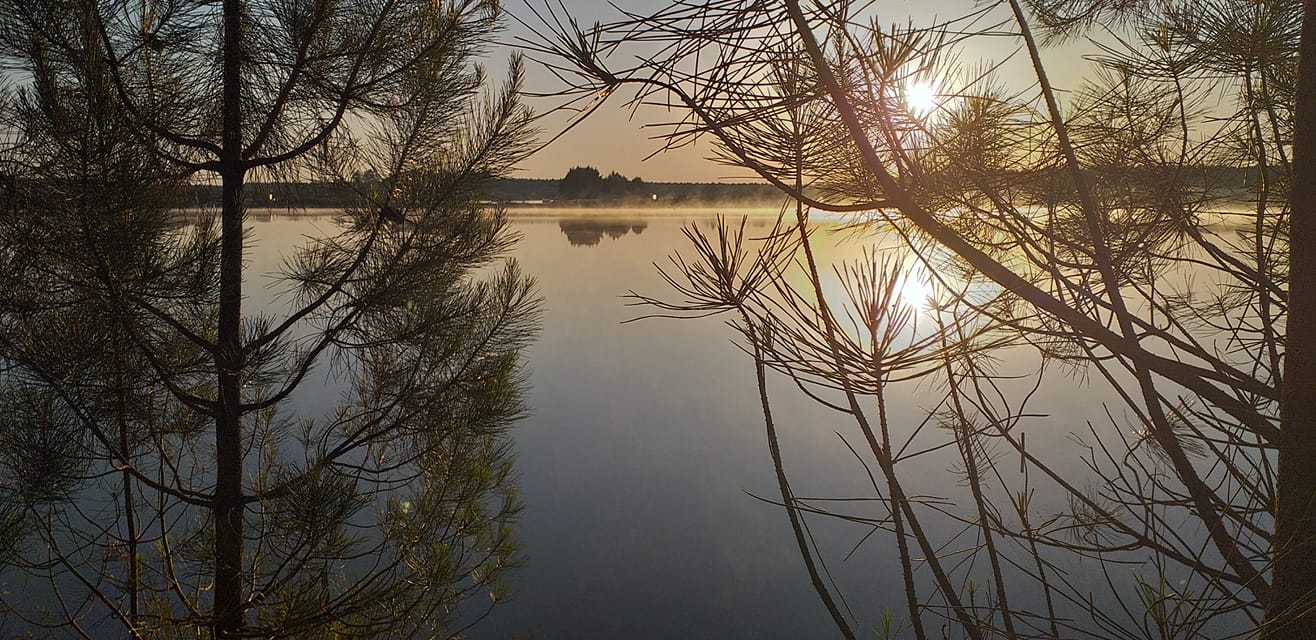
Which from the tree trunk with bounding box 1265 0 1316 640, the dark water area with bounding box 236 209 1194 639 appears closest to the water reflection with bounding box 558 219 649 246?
the dark water area with bounding box 236 209 1194 639

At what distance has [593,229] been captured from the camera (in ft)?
88.3

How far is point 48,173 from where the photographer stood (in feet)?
4.81

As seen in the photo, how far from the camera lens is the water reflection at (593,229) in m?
22.2

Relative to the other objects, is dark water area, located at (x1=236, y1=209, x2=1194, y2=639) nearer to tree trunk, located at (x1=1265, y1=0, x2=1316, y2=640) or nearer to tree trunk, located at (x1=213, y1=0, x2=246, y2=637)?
tree trunk, located at (x1=213, y1=0, x2=246, y2=637)

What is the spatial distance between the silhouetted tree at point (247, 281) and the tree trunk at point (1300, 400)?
73.2 inches

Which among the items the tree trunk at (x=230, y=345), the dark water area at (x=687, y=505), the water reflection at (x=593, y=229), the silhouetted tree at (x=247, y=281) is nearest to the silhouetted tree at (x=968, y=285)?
the silhouetted tree at (x=247, y=281)

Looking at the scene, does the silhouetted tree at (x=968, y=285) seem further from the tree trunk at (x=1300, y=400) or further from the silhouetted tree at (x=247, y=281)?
the silhouetted tree at (x=247, y=281)

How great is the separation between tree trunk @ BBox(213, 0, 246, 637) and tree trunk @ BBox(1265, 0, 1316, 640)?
210 centimetres

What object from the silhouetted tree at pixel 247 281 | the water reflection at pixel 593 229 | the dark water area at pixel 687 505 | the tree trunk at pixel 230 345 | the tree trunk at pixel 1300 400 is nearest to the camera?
the tree trunk at pixel 1300 400

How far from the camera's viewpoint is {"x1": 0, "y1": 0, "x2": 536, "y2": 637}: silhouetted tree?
1523 millimetres

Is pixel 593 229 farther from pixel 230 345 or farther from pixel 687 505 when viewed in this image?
pixel 230 345

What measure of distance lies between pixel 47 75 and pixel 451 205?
941 mm

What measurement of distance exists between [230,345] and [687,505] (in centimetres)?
350

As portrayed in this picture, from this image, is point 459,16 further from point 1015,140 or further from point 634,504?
point 634,504
